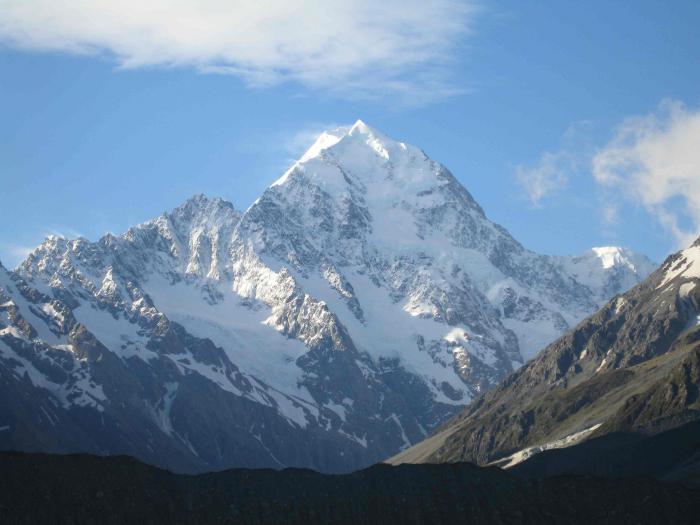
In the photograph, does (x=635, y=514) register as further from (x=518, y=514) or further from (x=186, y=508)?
(x=186, y=508)

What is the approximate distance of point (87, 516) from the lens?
188625mm

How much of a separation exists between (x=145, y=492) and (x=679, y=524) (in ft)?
254

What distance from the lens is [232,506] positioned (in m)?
199

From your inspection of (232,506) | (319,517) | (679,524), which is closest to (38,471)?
(232,506)

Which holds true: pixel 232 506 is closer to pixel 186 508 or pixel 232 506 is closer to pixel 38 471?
pixel 186 508

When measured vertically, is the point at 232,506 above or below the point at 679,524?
above

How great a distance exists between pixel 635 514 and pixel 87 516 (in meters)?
77.6

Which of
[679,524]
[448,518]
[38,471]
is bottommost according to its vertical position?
[679,524]

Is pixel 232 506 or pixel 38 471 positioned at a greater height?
pixel 38 471

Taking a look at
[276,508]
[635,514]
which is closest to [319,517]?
[276,508]

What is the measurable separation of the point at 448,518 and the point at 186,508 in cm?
3838

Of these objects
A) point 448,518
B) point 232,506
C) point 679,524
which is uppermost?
point 232,506

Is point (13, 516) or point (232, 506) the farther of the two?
point (232, 506)

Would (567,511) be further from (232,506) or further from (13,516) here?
(13,516)
